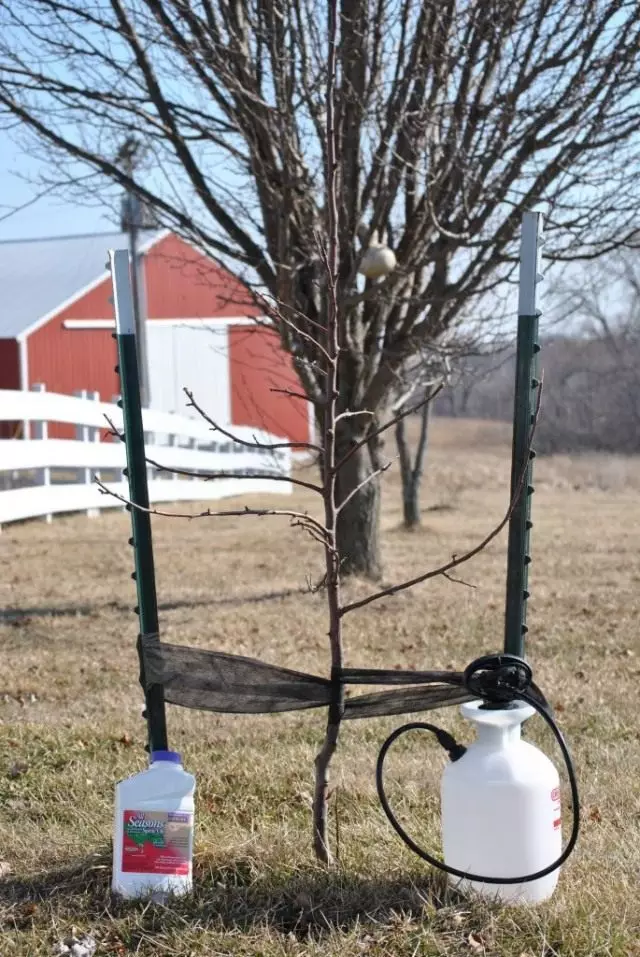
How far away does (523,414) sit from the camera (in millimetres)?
3373

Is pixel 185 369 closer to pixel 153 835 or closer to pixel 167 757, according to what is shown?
pixel 167 757

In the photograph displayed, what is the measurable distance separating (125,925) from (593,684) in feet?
12.2

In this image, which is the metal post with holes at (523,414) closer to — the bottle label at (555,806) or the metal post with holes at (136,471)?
the bottle label at (555,806)

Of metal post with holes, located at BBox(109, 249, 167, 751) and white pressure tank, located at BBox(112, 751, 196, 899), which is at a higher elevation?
metal post with holes, located at BBox(109, 249, 167, 751)

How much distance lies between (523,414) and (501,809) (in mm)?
1170

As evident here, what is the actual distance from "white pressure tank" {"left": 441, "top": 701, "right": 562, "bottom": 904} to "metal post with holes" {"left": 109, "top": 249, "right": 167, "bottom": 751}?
974 mm

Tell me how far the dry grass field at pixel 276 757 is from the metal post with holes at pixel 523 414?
774 mm

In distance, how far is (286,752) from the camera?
4750 mm

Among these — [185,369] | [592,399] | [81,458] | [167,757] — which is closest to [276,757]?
[167,757]

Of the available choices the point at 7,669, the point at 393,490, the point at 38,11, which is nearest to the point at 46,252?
the point at 393,490

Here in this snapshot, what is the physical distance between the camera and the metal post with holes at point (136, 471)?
3381 mm

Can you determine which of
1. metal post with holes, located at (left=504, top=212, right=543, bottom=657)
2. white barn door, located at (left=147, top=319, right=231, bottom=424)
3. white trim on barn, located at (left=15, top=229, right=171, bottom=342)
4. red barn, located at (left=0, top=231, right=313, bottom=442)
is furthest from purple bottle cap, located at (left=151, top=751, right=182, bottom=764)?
white barn door, located at (left=147, top=319, right=231, bottom=424)

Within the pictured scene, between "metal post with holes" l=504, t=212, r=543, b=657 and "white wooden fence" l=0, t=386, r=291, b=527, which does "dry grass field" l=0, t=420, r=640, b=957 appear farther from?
"metal post with holes" l=504, t=212, r=543, b=657

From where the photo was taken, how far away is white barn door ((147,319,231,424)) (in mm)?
28047
